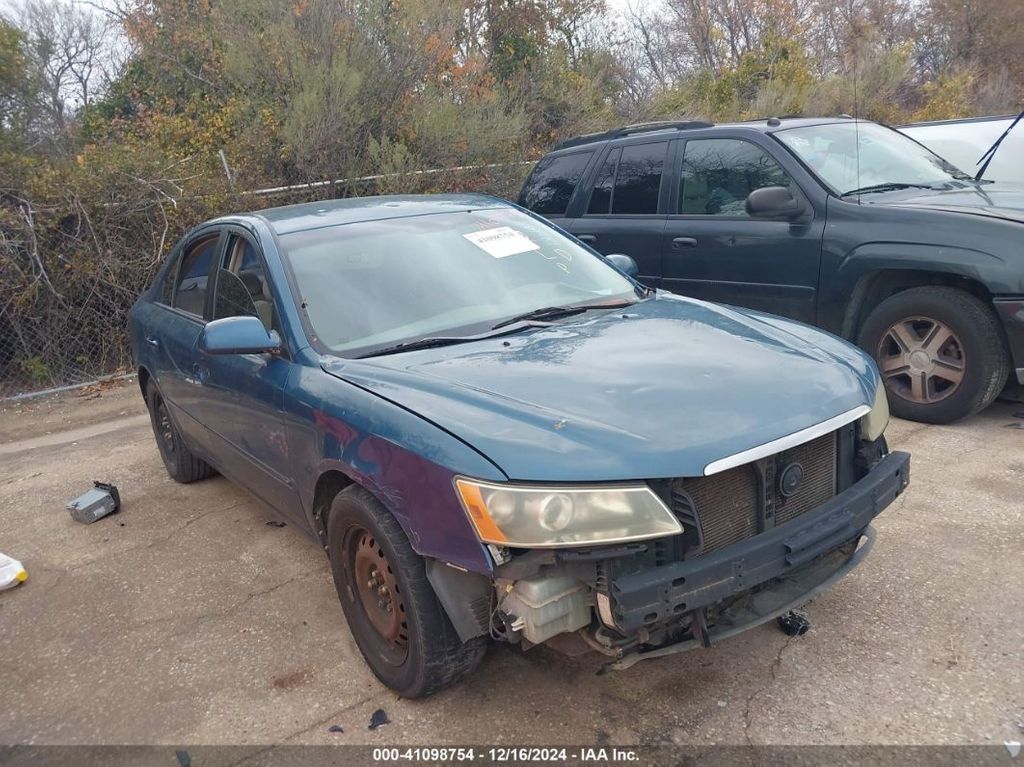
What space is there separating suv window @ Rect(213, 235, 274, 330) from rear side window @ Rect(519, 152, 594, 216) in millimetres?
3518

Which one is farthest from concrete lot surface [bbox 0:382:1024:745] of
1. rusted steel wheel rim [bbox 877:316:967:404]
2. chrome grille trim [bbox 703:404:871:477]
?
chrome grille trim [bbox 703:404:871:477]

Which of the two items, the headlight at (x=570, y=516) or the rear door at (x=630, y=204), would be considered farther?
the rear door at (x=630, y=204)

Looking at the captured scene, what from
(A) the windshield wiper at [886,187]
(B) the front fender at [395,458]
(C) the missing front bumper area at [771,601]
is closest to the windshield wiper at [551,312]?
(B) the front fender at [395,458]

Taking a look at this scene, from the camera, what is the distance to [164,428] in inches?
208

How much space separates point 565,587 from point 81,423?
20.3 ft

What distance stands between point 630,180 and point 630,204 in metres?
0.19

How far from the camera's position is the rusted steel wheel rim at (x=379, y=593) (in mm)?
2756

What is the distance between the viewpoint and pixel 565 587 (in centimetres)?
232

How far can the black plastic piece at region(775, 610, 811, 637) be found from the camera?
303 centimetres

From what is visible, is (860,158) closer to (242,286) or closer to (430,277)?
(430,277)

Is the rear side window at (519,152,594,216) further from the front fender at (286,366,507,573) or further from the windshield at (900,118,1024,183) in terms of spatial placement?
the front fender at (286,366,507,573)

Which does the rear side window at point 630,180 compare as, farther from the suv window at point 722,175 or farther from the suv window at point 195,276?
the suv window at point 195,276

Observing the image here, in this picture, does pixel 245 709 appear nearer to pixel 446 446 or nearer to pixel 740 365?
pixel 446 446

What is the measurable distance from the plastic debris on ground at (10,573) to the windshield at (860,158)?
5105 mm
